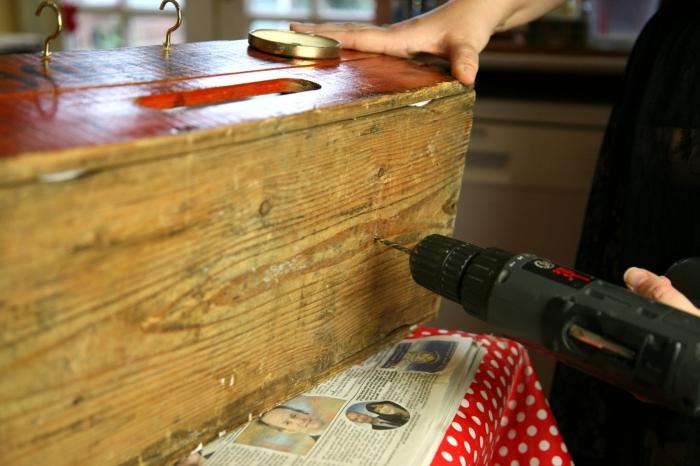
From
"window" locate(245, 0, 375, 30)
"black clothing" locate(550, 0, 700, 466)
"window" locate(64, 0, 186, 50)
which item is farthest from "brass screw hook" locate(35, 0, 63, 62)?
"window" locate(64, 0, 186, 50)

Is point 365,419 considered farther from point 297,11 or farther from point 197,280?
point 297,11

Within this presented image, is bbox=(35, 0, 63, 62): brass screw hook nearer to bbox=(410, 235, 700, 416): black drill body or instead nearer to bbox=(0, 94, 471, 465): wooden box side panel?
bbox=(0, 94, 471, 465): wooden box side panel

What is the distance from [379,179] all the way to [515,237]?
4.17ft

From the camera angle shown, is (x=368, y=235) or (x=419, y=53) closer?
(x=368, y=235)

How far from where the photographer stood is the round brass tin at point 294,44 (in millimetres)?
906

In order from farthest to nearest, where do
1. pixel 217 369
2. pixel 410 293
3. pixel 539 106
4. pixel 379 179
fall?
pixel 539 106 → pixel 410 293 → pixel 379 179 → pixel 217 369

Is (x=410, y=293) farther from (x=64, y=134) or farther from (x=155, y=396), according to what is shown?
(x=64, y=134)

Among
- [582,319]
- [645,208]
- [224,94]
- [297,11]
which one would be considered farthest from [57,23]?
[297,11]

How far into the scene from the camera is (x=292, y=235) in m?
0.70

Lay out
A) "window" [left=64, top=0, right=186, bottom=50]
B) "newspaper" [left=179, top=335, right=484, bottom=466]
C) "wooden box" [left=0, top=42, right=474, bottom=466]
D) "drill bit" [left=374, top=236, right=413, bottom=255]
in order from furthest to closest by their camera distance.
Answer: "window" [left=64, top=0, right=186, bottom=50] < "drill bit" [left=374, top=236, right=413, bottom=255] < "newspaper" [left=179, top=335, right=484, bottom=466] < "wooden box" [left=0, top=42, right=474, bottom=466]

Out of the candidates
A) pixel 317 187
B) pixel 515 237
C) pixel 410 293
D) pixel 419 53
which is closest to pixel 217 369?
pixel 317 187

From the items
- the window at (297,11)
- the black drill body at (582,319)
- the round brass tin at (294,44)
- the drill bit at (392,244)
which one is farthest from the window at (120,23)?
the black drill body at (582,319)

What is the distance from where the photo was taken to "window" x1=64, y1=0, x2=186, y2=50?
282 cm

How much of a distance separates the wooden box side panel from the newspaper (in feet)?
0.06
